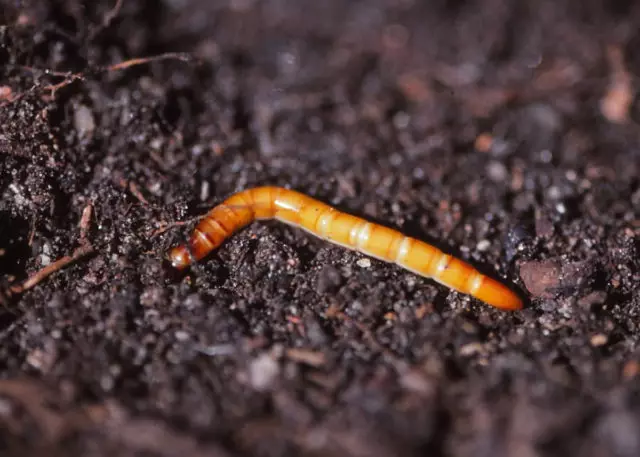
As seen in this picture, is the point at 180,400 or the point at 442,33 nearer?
the point at 180,400

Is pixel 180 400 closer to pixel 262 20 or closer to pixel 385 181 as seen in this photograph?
pixel 385 181

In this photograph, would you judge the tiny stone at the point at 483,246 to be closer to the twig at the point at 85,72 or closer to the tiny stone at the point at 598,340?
the tiny stone at the point at 598,340

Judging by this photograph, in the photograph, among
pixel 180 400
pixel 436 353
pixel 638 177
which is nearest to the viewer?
pixel 180 400

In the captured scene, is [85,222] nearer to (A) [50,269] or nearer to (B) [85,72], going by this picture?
(A) [50,269]

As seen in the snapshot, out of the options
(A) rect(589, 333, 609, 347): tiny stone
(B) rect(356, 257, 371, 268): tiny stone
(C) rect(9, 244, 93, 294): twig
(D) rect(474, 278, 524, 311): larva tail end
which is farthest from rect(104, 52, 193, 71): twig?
(A) rect(589, 333, 609, 347): tiny stone

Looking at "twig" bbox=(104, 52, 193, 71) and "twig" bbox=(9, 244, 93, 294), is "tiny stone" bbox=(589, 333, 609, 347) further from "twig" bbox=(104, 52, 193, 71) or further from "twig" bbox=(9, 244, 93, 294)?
"twig" bbox=(104, 52, 193, 71)

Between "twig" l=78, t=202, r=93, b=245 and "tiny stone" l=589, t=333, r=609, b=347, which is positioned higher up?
"tiny stone" l=589, t=333, r=609, b=347

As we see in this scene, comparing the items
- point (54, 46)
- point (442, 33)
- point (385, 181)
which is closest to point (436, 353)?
point (385, 181)
